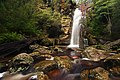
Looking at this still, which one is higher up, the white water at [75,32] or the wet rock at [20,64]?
the white water at [75,32]

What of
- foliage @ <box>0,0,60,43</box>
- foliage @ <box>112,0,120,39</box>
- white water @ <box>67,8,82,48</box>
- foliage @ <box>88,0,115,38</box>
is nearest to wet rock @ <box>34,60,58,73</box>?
foliage @ <box>0,0,60,43</box>

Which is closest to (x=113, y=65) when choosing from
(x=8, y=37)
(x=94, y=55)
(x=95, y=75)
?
(x=95, y=75)

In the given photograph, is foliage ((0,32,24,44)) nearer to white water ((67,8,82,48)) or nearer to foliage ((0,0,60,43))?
foliage ((0,0,60,43))

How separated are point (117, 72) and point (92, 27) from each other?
9.75m

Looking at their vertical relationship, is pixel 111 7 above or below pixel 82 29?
above

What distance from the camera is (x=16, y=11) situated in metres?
14.2

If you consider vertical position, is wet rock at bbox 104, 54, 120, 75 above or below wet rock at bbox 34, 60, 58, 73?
below

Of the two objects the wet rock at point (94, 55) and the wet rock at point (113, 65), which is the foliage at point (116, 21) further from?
the wet rock at point (113, 65)

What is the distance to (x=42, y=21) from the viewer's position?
18.9 m

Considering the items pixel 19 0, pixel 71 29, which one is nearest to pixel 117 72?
pixel 19 0

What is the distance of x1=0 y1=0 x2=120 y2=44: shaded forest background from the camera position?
1351 cm

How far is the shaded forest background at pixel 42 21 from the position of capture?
1351 centimetres

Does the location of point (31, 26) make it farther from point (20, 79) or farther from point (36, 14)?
point (20, 79)

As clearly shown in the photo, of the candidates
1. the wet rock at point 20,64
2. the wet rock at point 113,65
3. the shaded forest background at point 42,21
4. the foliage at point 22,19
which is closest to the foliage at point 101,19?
the shaded forest background at point 42,21
